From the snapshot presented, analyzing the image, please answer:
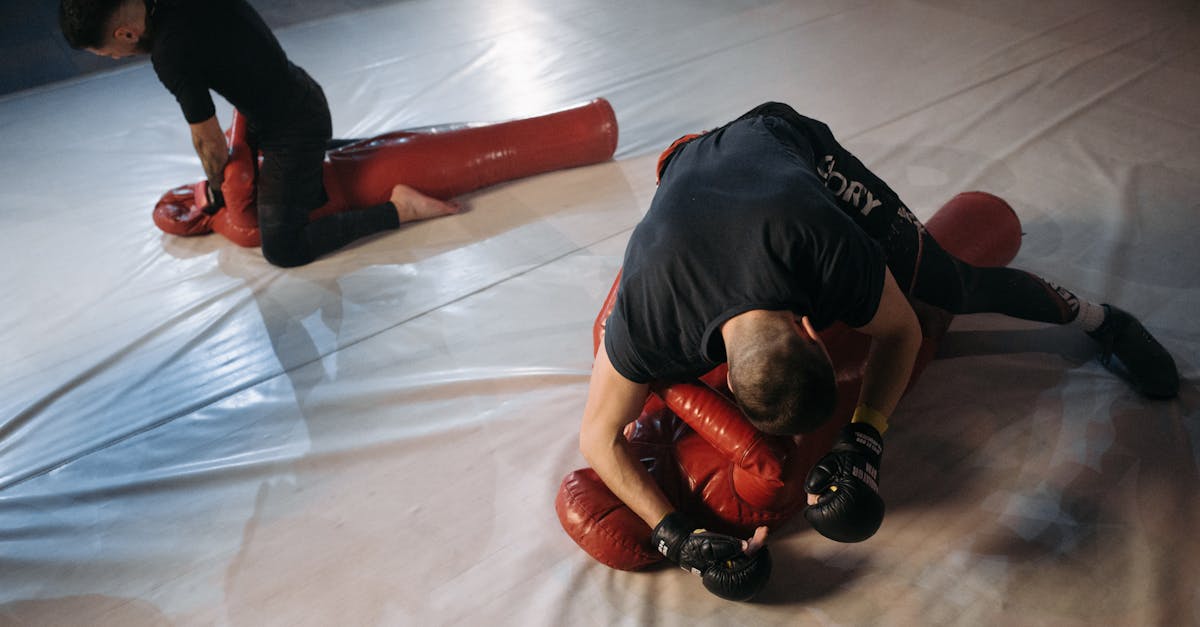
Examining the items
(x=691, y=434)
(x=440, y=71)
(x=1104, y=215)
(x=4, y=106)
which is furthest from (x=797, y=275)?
(x=4, y=106)

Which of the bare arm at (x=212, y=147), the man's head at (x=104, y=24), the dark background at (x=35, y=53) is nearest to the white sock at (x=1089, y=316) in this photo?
the bare arm at (x=212, y=147)

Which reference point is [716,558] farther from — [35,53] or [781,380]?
[35,53]

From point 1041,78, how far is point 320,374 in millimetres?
2901

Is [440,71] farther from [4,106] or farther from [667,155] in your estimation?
[667,155]

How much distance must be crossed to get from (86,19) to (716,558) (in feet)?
6.70

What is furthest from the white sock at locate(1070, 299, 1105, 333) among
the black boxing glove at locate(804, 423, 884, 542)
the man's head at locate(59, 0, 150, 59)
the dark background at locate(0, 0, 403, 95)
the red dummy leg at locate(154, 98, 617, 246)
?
the dark background at locate(0, 0, 403, 95)

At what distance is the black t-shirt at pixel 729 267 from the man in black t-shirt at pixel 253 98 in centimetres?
150

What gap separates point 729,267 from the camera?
58.8 inches

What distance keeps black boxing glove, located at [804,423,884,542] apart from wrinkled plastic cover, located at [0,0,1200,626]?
0.20 metres

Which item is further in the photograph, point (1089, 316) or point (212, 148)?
point (212, 148)

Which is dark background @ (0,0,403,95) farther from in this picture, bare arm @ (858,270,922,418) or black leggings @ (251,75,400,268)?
bare arm @ (858,270,922,418)

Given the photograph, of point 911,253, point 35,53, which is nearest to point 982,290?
point 911,253

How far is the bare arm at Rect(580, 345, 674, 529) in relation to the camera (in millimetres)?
1673

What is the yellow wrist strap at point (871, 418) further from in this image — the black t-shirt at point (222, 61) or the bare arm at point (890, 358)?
the black t-shirt at point (222, 61)
